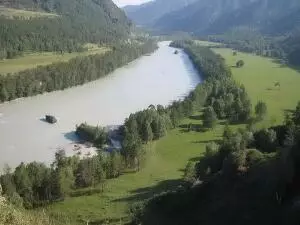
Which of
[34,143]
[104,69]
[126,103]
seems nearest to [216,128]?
[126,103]

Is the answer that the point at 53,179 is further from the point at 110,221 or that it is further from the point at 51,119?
the point at 51,119

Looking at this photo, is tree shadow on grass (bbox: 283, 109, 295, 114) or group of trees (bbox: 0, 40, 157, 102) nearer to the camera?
tree shadow on grass (bbox: 283, 109, 295, 114)

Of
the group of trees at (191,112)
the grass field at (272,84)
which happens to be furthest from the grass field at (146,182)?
the grass field at (272,84)

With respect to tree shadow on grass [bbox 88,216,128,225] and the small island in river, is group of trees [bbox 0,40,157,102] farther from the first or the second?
tree shadow on grass [bbox 88,216,128,225]

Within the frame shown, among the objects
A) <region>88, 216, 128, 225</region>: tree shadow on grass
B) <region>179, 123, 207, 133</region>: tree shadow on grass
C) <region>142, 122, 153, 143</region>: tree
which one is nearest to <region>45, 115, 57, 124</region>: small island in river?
<region>142, 122, 153, 143</region>: tree

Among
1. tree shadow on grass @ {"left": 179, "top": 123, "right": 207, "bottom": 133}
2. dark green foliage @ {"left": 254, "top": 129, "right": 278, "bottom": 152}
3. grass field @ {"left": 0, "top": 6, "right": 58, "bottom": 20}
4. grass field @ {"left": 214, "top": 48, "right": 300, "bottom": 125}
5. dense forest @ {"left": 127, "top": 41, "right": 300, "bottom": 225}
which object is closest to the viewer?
dense forest @ {"left": 127, "top": 41, "right": 300, "bottom": 225}

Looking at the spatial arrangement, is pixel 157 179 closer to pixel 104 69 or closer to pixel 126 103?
pixel 126 103

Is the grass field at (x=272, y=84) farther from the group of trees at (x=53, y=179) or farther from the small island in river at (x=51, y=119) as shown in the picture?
the group of trees at (x=53, y=179)
